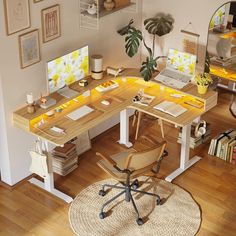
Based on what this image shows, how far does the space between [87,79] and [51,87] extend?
2.30ft

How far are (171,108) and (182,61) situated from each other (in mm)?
650

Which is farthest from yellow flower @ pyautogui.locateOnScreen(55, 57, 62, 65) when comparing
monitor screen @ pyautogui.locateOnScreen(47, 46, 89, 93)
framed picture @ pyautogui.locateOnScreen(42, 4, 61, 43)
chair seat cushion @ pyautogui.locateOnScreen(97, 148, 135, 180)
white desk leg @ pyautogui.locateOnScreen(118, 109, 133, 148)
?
white desk leg @ pyautogui.locateOnScreen(118, 109, 133, 148)

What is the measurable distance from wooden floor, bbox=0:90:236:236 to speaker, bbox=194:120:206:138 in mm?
169

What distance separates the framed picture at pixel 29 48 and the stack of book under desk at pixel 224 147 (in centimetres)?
238

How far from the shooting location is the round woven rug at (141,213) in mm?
5281

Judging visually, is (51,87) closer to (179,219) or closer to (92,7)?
(92,7)

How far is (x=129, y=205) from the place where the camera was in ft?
18.4

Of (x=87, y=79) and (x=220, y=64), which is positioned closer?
(x=87, y=79)

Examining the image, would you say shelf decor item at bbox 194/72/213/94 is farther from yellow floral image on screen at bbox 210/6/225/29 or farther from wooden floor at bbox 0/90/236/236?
wooden floor at bbox 0/90/236/236

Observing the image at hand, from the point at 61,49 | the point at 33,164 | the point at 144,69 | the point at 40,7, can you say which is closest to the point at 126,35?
the point at 144,69

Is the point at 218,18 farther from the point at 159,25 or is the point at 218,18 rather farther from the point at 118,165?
the point at 118,165

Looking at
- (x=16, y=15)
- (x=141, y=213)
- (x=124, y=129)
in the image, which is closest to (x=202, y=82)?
(x=124, y=129)

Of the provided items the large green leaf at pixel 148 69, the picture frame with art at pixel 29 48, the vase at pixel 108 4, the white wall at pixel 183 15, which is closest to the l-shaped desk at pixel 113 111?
the large green leaf at pixel 148 69

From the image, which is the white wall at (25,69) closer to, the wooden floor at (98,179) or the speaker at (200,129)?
the wooden floor at (98,179)
